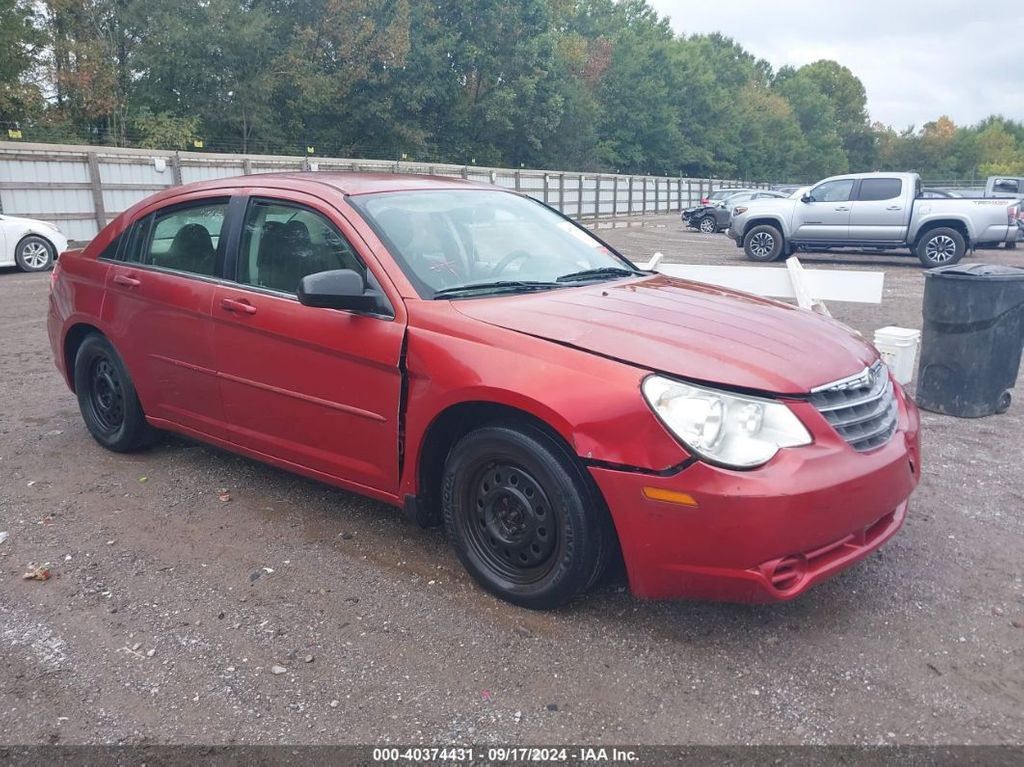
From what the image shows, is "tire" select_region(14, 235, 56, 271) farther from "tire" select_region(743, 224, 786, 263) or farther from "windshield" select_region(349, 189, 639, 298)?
"tire" select_region(743, 224, 786, 263)

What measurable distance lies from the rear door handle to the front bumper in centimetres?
305

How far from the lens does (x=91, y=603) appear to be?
11.1 ft

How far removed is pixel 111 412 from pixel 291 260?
1.86m

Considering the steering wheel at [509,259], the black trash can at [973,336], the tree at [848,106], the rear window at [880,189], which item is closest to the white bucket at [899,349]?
the black trash can at [973,336]

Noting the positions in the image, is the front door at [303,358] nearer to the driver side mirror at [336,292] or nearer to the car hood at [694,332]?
the driver side mirror at [336,292]

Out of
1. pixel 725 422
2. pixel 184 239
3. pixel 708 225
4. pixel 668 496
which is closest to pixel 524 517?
pixel 668 496

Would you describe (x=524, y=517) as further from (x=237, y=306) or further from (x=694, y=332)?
(x=237, y=306)

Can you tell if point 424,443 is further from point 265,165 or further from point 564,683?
point 265,165

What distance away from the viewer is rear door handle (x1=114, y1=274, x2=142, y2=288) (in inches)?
184

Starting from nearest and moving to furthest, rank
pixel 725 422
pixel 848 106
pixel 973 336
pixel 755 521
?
pixel 755 521
pixel 725 422
pixel 973 336
pixel 848 106

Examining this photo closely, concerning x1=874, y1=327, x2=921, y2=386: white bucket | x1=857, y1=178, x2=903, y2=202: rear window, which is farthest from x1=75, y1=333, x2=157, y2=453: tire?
x1=857, y1=178, x2=903, y2=202: rear window

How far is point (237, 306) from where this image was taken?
162 inches

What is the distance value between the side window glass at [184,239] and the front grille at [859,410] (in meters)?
3.05

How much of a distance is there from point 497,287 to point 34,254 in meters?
14.3
